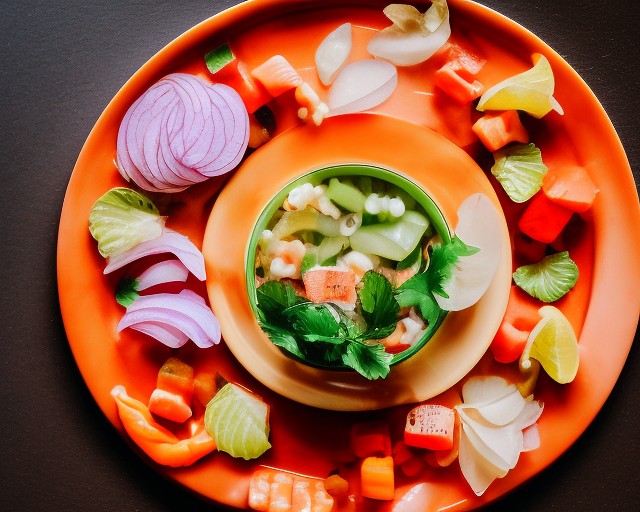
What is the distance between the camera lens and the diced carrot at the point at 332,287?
4.03ft

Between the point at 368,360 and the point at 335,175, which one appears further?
the point at 335,175

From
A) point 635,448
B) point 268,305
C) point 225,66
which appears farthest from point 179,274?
point 635,448

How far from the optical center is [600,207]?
1.32 metres

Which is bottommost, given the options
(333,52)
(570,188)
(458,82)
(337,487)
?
(337,487)

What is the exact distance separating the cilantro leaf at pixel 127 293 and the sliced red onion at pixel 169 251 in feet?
0.14

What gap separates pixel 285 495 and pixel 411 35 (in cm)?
100

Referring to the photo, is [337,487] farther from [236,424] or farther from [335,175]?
[335,175]

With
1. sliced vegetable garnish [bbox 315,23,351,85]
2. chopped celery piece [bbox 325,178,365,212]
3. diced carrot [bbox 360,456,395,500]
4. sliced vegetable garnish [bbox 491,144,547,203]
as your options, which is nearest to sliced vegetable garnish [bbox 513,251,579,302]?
sliced vegetable garnish [bbox 491,144,547,203]

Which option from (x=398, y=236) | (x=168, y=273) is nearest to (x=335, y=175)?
(x=398, y=236)

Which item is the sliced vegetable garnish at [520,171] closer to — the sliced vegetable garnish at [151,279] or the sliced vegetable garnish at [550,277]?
the sliced vegetable garnish at [550,277]

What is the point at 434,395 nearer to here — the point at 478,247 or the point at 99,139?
the point at 478,247

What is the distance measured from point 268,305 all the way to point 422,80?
0.60 meters

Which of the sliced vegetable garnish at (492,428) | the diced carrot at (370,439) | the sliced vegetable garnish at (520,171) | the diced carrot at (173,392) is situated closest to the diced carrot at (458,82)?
the sliced vegetable garnish at (520,171)

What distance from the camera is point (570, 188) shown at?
1.30 m
